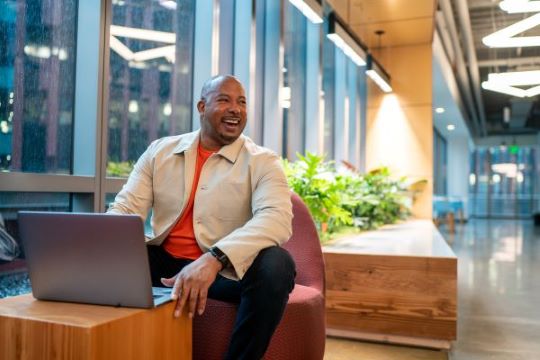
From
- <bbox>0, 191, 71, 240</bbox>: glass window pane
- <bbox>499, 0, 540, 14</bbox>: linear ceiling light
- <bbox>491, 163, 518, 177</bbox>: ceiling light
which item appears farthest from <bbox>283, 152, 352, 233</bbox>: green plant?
<bbox>491, 163, 518, 177</bbox>: ceiling light

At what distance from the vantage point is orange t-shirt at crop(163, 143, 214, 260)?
1.85 metres

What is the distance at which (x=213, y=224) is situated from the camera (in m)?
1.80

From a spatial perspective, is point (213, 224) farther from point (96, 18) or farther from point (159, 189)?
point (96, 18)

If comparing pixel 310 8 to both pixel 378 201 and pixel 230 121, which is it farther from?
pixel 378 201

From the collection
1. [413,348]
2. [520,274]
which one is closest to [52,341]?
[413,348]

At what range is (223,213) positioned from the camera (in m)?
1.82

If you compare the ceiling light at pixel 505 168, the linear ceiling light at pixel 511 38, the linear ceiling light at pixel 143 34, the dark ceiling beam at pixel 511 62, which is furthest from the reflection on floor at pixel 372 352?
the ceiling light at pixel 505 168

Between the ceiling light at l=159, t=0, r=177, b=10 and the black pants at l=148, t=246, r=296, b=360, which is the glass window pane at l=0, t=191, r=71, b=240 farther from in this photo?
the ceiling light at l=159, t=0, r=177, b=10

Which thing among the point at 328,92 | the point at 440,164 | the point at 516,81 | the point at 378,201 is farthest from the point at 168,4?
the point at 440,164

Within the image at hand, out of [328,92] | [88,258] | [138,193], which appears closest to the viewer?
[88,258]

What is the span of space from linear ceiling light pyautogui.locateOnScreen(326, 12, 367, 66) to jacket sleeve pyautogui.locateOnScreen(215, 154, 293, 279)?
10.1ft

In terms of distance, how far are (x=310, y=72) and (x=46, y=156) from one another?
4.18 metres

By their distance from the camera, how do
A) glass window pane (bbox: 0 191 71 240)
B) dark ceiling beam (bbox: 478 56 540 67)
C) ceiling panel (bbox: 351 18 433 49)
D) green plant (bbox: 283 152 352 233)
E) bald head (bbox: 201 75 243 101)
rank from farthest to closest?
dark ceiling beam (bbox: 478 56 540 67), ceiling panel (bbox: 351 18 433 49), green plant (bbox: 283 152 352 233), glass window pane (bbox: 0 191 71 240), bald head (bbox: 201 75 243 101)

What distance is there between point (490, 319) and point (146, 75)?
9.93 feet
